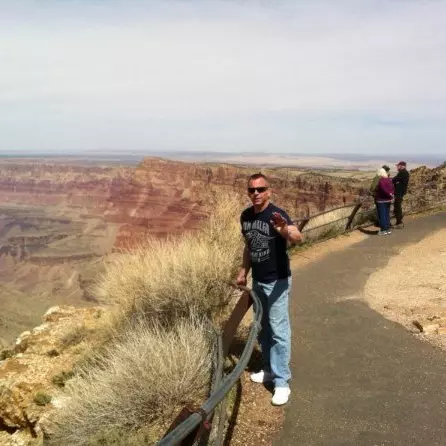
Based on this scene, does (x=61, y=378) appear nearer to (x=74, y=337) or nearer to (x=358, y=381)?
(x=74, y=337)

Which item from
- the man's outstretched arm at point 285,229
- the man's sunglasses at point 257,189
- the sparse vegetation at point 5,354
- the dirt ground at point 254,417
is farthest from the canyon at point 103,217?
the man's outstretched arm at point 285,229

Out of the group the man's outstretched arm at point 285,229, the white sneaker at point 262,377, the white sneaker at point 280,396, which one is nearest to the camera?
the man's outstretched arm at point 285,229

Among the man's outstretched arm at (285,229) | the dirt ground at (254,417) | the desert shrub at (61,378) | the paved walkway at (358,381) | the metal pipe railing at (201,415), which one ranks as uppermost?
the man's outstretched arm at (285,229)

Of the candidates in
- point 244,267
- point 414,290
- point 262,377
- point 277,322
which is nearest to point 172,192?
point 414,290

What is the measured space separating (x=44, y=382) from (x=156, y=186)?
87.1 meters

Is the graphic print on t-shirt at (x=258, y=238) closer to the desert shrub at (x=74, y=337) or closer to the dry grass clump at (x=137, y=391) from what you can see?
the dry grass clump at (x=137, y=391)

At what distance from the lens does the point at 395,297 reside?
7.72 m

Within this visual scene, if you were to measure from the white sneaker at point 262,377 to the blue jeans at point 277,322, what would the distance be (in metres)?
0.27

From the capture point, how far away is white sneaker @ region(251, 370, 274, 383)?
5027mm

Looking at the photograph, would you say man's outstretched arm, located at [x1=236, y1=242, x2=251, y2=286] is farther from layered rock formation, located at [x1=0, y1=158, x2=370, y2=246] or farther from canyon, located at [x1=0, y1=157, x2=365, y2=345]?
canyon, located at [x1=0, y1=157, x2=365, y2=345]

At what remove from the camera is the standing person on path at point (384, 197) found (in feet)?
40.1

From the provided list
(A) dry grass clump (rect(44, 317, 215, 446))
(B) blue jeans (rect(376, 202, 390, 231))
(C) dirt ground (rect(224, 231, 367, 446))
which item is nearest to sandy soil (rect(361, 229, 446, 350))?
(B) blue jeans (rect(376, 202, 390, 231))

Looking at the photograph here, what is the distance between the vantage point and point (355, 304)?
7.53 metres

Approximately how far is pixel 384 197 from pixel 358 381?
27.4 feet
